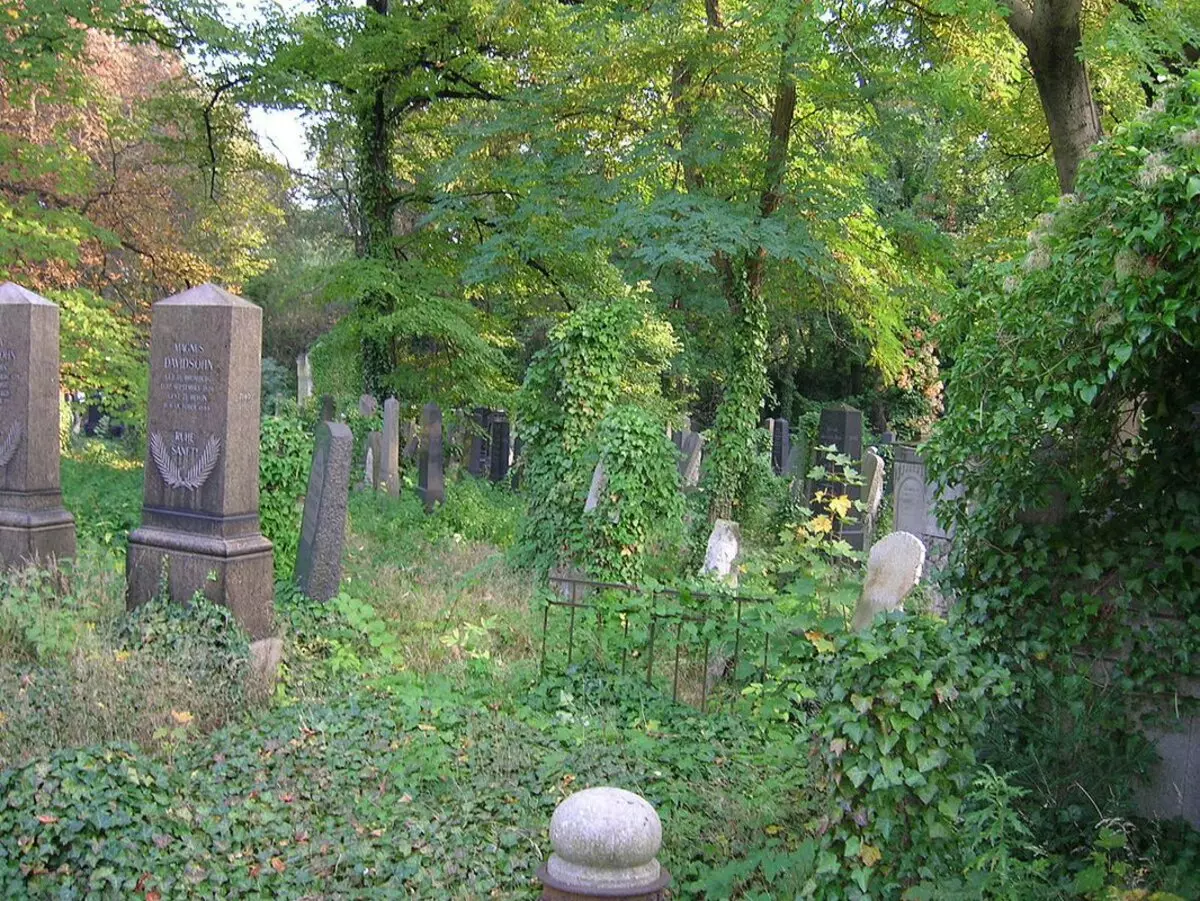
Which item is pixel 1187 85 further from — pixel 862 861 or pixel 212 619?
pixel 212 619

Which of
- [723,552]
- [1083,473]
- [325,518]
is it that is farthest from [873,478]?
[1083,473]

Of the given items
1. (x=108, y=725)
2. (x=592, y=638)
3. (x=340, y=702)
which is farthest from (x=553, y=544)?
(x=108, y=725)

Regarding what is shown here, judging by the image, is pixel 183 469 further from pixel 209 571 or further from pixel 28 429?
pixel 28 429

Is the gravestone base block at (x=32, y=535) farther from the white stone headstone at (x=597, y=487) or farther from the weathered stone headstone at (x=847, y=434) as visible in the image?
the weathered stone headstone at (x=847, y=434)

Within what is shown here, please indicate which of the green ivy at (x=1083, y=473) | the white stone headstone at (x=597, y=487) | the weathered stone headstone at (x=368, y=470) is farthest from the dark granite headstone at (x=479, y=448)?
the green ivy at (x=1083, y=473)

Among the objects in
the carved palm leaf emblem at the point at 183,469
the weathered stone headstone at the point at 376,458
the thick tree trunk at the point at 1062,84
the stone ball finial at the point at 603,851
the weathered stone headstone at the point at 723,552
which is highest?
the thick tree trunk at the point at 1062,84

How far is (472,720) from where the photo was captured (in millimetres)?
6375

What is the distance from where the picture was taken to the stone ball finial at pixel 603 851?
383 cm

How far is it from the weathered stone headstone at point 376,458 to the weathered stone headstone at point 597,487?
23.5 feet

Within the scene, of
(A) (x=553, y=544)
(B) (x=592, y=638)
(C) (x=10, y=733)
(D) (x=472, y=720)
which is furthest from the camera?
(A) (x=553, y=544)

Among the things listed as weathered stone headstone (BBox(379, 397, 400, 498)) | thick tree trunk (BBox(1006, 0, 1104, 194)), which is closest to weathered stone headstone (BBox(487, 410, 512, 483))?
weathered stone headstone (BBox(379, 397, 400, 498))

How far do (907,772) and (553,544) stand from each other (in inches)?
247

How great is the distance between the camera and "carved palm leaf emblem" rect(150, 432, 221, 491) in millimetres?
7270

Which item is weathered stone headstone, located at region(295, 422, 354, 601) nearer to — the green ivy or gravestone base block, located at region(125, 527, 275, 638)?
gravestone base block, located at region(125, 527, 275, 638)
